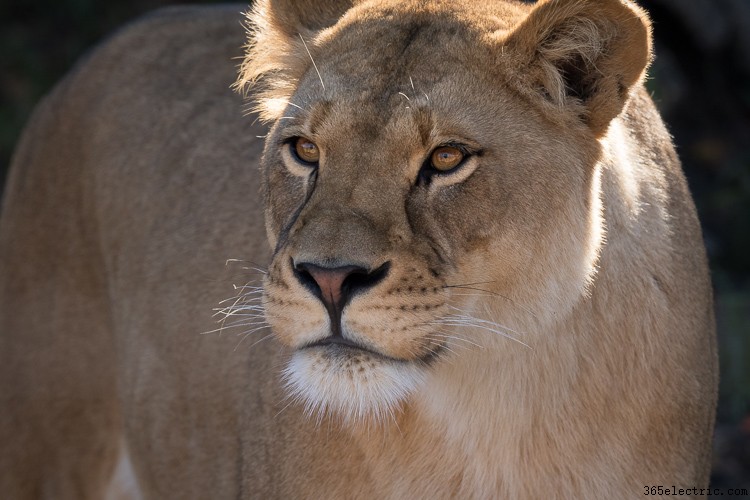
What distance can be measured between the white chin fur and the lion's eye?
0.49 m

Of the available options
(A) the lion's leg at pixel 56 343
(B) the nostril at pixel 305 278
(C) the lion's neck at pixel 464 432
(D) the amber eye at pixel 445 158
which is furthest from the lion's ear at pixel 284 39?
(A) the lion's leg at pixel 56 343

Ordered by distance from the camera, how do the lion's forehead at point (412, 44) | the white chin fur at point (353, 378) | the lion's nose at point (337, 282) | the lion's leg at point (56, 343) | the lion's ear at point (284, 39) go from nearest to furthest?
the lion's nose at point (337, 282), the white chin fur at point (353, 378), the lion's forehead at point (412, 44), the lion's ear at point (284, 39), the lion's leg at point (56, 343)

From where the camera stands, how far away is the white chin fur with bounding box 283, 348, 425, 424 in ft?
8.03

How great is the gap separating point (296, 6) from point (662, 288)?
1264 millimetres

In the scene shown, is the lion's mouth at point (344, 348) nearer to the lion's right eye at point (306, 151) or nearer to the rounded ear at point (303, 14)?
the lion's right eye at point (306, 151)

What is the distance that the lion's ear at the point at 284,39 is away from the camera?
309cm

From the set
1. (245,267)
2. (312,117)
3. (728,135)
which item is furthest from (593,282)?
(728,135)

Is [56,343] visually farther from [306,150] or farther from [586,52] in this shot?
[586,52]

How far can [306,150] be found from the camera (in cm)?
273

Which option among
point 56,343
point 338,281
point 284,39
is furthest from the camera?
point 56,343

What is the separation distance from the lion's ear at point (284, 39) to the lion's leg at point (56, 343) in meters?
1.28

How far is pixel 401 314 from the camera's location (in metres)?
2.42

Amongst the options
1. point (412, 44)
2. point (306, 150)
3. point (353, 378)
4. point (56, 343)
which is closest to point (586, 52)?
point (412, 44)

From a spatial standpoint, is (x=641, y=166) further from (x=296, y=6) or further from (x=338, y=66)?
(x=296, y=6)
